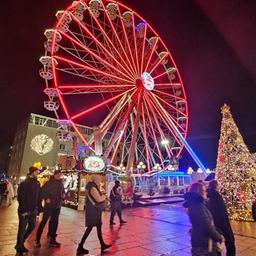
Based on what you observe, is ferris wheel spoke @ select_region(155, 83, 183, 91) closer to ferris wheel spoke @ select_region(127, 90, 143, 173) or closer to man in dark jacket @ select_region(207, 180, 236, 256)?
ferris wheel spoke @ select_region(127, 90, 143, 173)

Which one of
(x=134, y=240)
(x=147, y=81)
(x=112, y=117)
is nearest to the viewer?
(x=134, y=240)

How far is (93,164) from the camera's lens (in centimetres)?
1538

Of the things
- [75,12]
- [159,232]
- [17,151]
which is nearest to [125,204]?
Answer: [159,232]

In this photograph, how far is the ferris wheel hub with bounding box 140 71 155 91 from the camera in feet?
58.8

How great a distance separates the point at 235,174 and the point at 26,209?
28.9ft

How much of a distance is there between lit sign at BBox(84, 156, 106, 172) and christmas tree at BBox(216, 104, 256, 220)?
6969 mm

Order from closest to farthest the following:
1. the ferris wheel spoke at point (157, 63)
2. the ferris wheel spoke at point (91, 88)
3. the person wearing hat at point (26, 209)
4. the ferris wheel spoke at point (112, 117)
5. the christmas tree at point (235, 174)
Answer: the person wearing hat at point (26, 209) → the christmas tree at point (235, 174) → the ferris wheel spoke at point (91, 88) → the ferris wheel spoke at point (112, 117) → the ferris wheel spoke at point (157, 63)

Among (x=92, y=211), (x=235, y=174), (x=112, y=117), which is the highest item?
(x=112, y=117)

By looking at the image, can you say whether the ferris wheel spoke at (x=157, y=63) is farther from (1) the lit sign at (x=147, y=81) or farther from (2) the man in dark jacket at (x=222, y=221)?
(2) the man in dark jacket at (x=222, y=221)

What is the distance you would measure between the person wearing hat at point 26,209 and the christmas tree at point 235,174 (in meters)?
8.44

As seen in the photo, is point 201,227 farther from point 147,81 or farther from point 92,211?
→ point 147,81

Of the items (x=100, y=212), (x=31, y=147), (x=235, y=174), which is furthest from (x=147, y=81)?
(x=31, y=147)

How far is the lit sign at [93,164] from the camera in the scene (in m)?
15.3

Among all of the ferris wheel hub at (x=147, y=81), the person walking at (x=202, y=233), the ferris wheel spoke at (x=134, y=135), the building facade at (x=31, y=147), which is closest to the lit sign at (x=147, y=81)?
the ferris wheel hub at (x=147, y=81)
